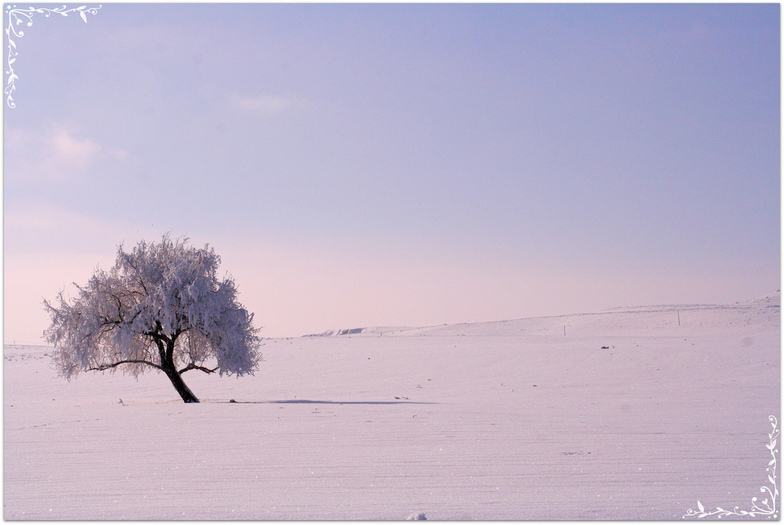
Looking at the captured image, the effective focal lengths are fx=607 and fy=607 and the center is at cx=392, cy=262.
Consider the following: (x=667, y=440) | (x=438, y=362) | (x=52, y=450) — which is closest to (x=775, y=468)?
(x=667, y=440)

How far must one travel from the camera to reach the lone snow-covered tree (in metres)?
15.0

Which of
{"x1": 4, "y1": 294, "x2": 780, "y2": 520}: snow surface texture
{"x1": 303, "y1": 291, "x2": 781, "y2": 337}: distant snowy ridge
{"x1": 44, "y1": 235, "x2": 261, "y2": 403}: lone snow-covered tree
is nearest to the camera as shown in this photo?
{"x1": 4, "y1": 294, "x2": 780, "y2": 520}: snow surface texture

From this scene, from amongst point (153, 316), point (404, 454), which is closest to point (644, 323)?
point (153, 316)

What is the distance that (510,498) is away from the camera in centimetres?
572

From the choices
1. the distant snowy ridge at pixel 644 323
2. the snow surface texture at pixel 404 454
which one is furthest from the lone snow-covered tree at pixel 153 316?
the distant snowy ridge at pixel 644 323

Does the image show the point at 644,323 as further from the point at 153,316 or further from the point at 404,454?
the point at 404,454

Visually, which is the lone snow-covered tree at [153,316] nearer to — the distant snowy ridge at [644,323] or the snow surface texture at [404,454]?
the snow surface texture at [404,454]

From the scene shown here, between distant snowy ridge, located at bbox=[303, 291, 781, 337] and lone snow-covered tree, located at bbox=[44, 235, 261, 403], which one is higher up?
distant snowy ridge, located at bbox=[303, 291, 781, 337]

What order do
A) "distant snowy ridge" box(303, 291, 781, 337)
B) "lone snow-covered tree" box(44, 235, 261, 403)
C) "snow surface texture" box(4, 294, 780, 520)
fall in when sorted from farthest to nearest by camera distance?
1. "distant snowy ridge" box(303, 291, 781, 337)
2. "lone snow-covered tree" box(44, 235, 261, 403)
3. "snow surface texture" box(4, 294, 780, 520)

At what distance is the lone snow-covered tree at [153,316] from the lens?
49.1ft

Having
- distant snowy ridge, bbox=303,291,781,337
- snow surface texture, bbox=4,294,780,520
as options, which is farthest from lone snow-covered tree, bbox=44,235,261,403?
distant snowy ridge, bbox=303,291,781,337

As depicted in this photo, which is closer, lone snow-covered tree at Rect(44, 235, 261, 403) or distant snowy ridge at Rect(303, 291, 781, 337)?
lone snow-covered tree at Rect(44, 235, 261, 403)

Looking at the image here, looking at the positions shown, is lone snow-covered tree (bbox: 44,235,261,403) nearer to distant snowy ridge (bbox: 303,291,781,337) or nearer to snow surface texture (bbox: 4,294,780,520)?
snow surface texture (bbox: 4,294,780,520)

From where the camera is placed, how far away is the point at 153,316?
49.4 feet
